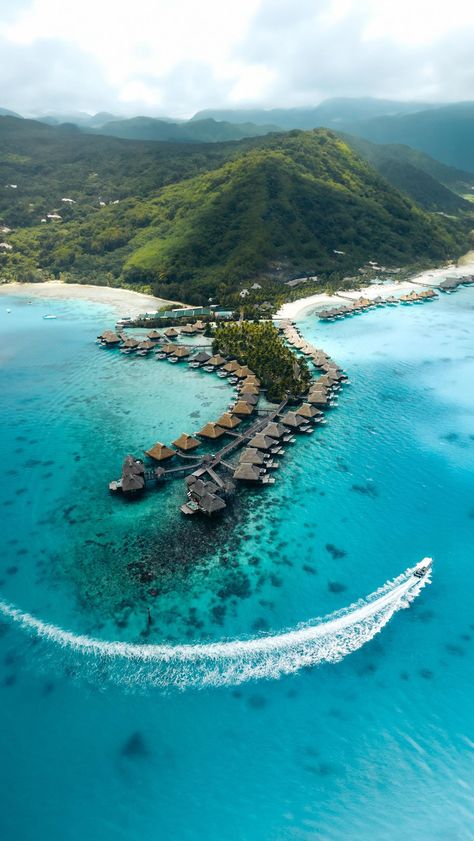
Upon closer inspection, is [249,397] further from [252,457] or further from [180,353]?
[180,353]

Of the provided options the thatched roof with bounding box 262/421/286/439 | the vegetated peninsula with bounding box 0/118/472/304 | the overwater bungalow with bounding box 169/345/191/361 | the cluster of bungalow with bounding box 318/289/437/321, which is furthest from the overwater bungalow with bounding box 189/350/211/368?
the cluster of bungalow with bounding box 318/289/437/321

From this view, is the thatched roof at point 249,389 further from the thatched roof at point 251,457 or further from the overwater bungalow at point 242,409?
the thatched roof at point 251,457

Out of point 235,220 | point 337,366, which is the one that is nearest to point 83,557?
point 337,366

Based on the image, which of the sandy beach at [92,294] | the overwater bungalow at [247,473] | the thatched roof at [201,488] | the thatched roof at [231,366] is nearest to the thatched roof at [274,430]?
the overwater bungalow at [247,473]

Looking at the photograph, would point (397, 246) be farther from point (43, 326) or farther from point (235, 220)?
point (43, 326)

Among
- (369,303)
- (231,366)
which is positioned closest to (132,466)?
(231,366)

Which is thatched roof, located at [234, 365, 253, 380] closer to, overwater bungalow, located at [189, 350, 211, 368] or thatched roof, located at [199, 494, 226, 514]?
overwater bungalow, located at [189, 350, 211, 368]
